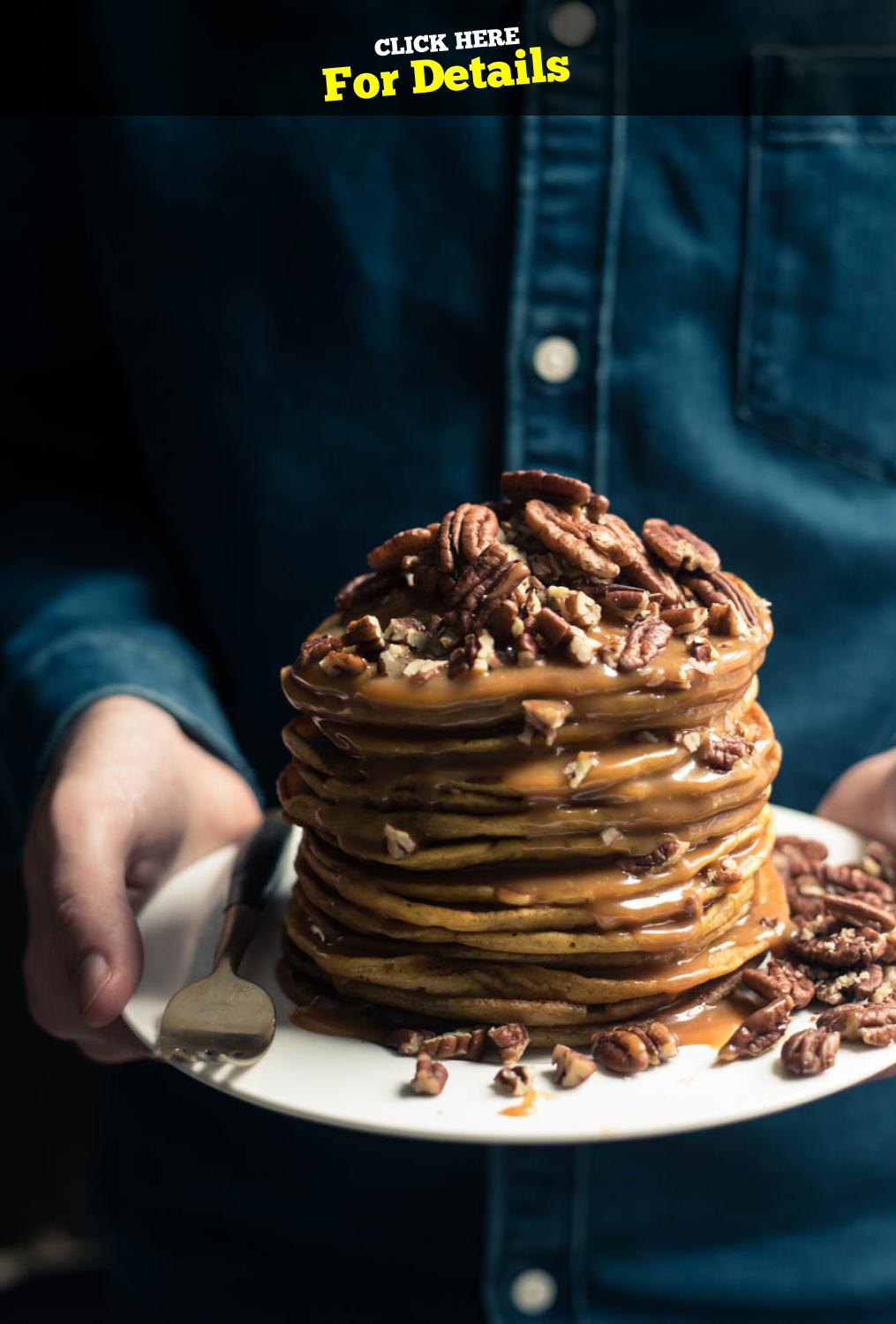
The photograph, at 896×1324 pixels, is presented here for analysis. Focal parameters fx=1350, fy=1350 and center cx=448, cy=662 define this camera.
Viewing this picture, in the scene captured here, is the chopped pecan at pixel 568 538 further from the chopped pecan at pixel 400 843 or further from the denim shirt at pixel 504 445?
the denim shirt at pixel 504 445

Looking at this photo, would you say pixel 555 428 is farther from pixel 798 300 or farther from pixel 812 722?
pixel 812 722

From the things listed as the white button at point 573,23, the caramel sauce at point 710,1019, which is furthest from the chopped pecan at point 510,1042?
the white button at point 573,23

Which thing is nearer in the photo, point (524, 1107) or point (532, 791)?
point (524, 1107)

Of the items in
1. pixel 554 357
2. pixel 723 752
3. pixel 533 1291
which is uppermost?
pixel 554 357

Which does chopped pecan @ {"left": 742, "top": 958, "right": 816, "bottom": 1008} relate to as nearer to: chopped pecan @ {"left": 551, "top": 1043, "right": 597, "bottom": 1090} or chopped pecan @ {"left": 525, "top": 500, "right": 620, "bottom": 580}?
chopped pecan @ {"left": 551, "top": 1043, "right": 597, "bottom": 1090}

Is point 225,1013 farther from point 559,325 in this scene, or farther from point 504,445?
point 559,325

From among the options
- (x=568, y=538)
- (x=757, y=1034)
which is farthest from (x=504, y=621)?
(x=757, y=1034)

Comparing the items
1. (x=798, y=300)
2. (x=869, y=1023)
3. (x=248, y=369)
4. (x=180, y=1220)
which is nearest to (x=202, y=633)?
(x=248, y=369)
